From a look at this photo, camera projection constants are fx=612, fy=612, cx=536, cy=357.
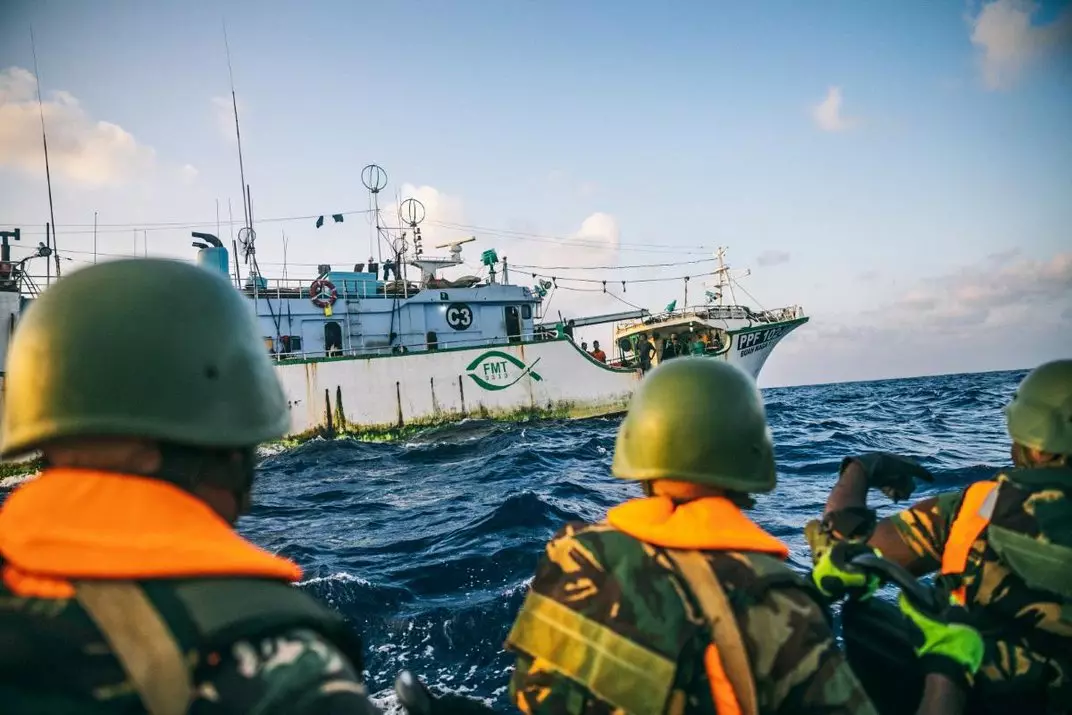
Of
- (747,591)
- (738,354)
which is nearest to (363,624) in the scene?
(747,591)

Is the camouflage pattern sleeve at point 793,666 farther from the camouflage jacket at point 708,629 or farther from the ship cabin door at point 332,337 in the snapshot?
the ship cabin door at point 332,337

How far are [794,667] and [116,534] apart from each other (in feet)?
4.90

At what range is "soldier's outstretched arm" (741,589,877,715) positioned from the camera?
4.97ft

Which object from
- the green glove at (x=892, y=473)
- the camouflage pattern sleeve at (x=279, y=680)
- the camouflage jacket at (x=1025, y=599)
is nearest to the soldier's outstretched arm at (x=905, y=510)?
the green glove at (x=892, y=473)

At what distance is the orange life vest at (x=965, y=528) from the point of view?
2396mm

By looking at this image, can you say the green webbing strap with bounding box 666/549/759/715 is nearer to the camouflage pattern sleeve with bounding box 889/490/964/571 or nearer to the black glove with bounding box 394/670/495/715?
the black glove with bounding box 394/670/495/715

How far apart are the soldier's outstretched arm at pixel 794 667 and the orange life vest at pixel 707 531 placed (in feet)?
0.30

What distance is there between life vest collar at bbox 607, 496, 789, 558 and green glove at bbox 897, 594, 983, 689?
33.0 inches

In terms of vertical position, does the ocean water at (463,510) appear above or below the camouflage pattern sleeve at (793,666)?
below

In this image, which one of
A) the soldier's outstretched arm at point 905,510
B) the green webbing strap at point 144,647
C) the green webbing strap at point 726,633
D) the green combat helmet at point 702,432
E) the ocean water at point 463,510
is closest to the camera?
the green webbing strap at point 144,647

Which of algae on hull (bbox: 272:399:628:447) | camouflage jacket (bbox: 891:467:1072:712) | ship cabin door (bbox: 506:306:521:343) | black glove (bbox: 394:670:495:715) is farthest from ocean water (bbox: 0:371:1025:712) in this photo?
ship cabin door (bbox: 506:306:521:343)

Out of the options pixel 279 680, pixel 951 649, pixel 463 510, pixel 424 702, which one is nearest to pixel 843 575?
pixel 951 649

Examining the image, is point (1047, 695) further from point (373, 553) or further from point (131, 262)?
point (373, 553)

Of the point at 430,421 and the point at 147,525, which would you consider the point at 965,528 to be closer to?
the point at 147,525
